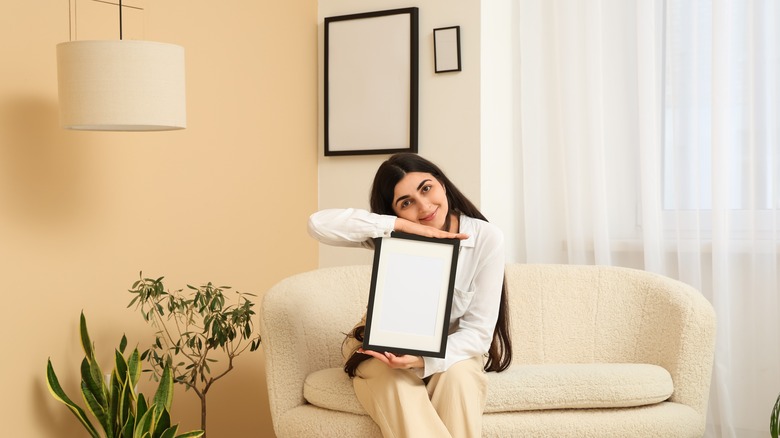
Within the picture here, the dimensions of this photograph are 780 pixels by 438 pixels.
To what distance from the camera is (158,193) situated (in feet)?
9.87

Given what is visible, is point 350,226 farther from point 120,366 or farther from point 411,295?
point 120,366

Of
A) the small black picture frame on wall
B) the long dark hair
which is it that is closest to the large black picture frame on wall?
the small black picture frame on wall

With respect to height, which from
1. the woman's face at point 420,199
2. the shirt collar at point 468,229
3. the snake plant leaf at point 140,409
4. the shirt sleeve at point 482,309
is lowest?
the snake plant leaf at point 140,409

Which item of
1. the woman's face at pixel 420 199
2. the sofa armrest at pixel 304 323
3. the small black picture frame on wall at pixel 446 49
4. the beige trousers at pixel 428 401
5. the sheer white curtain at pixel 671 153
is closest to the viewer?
the beige trousers at pixel 428 401

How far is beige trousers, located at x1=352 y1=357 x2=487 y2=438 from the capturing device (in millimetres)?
2184

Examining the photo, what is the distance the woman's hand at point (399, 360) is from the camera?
2.22m

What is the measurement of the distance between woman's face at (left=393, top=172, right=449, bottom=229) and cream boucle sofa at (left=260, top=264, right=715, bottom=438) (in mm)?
477

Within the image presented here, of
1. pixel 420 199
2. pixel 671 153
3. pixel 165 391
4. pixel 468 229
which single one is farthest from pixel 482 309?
pixel 671 153

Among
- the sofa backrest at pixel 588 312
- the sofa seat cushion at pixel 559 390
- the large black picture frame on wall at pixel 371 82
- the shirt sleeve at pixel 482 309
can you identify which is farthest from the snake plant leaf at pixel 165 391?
the large black picture frame on wall at pixel 371 82

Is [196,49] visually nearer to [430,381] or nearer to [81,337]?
[81,337]

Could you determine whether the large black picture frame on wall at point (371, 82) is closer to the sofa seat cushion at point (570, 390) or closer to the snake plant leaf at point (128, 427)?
the sofa seat cushion at point (570, 390)

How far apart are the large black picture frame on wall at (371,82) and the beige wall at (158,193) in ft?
0.37

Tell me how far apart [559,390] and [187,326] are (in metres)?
1.30

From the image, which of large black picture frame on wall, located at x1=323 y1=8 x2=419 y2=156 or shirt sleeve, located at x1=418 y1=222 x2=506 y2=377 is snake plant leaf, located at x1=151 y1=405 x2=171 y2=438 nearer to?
shirt sleeve, located at x1=418 y1=222 x2=506 y2=377
